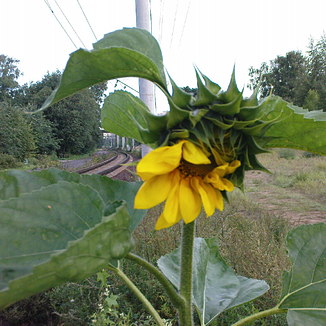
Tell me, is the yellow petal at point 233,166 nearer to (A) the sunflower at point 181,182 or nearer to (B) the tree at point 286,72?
(A) the sunflower at point 181,182

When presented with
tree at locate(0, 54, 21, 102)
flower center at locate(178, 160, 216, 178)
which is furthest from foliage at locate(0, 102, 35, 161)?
flower center at locate(178, 160, 216, 178)

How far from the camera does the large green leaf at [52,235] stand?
0.25 metres

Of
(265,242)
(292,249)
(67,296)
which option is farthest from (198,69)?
(265,242)

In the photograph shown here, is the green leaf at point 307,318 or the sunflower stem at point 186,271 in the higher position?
the sunflower stem at point 186,271

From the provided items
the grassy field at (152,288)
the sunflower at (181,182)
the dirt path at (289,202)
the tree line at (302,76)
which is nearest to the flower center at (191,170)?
the sunflower at (181,182)

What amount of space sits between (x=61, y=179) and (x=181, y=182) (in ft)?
0.52

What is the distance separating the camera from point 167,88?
0.41m

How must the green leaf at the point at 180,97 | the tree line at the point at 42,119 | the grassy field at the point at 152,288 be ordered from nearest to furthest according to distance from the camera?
1. the green leaf at the point at 180,97
2. the grassy field at the point at 152,288
3. the tree line at the point at 42,119

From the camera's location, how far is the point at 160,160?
34 centimetres

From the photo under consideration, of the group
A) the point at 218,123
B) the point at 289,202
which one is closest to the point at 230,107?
the point at 218,123

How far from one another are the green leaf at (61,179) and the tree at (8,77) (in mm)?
26332

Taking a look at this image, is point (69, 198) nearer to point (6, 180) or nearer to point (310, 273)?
point (6, 180)

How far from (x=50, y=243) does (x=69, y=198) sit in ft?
0.16

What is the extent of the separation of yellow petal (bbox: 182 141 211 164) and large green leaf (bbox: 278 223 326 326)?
0.99ft
